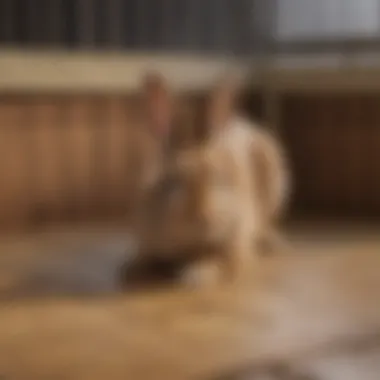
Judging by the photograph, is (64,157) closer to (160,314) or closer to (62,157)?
(62,157)

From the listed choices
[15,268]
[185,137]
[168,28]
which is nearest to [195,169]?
[185,137]

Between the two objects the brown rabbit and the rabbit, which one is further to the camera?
the rabbit

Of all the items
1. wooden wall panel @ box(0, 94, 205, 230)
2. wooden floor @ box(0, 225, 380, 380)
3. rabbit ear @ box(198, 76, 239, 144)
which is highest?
rabbit ear @ box(198, 76, 239, 144)

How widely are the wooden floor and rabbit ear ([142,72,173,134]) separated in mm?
275

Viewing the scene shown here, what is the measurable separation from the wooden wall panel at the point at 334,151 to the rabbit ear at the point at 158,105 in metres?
0.84

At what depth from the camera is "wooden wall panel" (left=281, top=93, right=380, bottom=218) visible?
2395 millimetres

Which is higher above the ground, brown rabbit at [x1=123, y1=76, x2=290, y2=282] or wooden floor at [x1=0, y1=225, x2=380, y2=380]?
brown rabbit at [x1=123, y1=76, x2=290, y2=282]

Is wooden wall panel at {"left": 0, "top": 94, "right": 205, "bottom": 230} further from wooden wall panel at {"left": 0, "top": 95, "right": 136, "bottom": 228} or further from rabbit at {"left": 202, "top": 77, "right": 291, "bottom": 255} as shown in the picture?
rabbit at {"left": 202, "top": 77, "right": 291, "bottom": 255}

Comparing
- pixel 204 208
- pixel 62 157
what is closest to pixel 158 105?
pixel 204 208

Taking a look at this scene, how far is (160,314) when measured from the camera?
1.36 meters

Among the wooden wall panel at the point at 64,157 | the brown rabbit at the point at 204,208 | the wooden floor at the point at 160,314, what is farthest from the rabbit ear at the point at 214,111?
the wooden wall panel at the point at 64,157

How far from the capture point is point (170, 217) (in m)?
1.55

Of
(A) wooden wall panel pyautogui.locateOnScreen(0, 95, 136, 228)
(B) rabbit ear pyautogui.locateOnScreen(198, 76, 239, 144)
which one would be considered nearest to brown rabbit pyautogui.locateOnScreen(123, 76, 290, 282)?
(B) rabbit ear pyautogui.locateOnScreen(198, 76, 239, 144)

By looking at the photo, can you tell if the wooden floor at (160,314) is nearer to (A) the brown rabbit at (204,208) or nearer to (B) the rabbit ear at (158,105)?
(A) the brown rabbit at (204,208)
